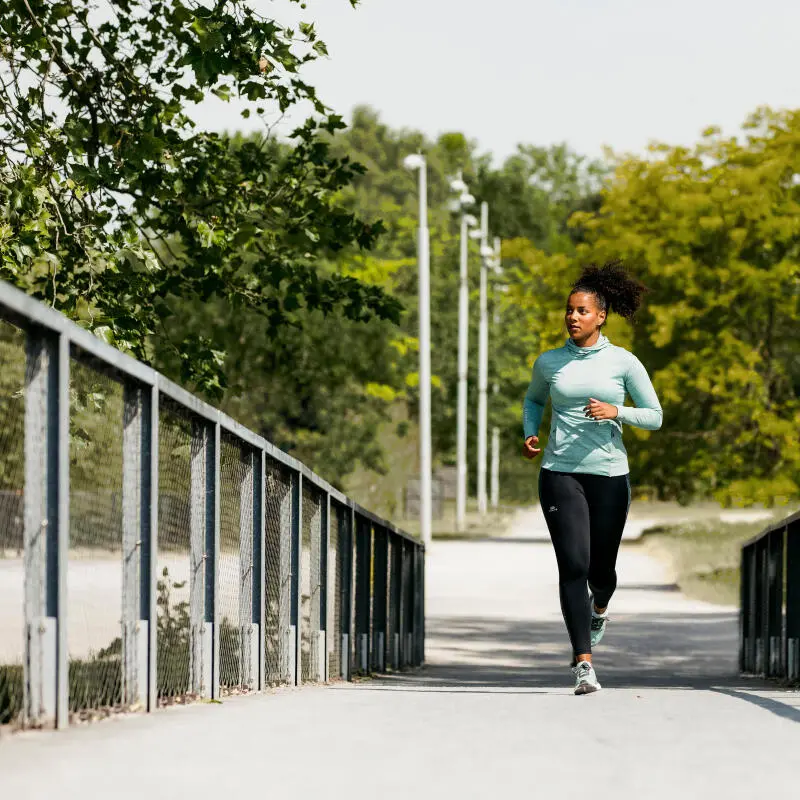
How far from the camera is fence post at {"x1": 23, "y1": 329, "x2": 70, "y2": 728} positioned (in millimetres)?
5215

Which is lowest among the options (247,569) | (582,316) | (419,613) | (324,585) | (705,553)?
(705,553)

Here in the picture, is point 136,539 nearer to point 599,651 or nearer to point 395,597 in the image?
point 395,597

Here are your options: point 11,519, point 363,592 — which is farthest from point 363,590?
point 11,519

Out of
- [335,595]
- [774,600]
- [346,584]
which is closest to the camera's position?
[335,595]

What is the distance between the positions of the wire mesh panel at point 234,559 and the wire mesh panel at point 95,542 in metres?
1.39

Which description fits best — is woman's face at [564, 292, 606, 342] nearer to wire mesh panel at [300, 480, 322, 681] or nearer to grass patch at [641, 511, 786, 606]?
wire mesh panel at [300, 480, 322, 681]

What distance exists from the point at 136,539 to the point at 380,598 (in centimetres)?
745

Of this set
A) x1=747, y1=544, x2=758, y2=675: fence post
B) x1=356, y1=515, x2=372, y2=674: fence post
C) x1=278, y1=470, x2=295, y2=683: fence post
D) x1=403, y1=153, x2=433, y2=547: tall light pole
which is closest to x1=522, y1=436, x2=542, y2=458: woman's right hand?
x1=278, y1=470, x2=295, y2=683: fence post

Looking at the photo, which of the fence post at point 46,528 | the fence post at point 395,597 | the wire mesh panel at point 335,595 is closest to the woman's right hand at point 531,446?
the wire mesh panel at point 335,595

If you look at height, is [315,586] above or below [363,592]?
above

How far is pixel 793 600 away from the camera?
422 inches

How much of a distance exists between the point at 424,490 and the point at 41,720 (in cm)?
3592

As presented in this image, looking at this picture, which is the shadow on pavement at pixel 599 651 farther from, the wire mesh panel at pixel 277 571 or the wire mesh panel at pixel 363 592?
the wire mesh panel at pixel 277 571

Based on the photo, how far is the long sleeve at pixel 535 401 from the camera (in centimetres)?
851
